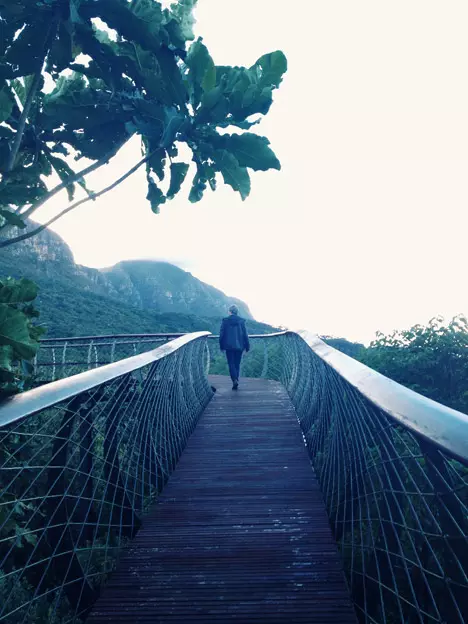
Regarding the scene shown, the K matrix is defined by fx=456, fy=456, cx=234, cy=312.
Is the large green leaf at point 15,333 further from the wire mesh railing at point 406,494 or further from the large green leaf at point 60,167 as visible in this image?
the large green leaf at point 60,167

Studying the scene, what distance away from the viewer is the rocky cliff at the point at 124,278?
46344mm

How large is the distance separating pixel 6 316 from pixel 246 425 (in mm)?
3446

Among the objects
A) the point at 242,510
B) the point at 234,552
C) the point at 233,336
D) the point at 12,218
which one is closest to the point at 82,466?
the point at 234,552

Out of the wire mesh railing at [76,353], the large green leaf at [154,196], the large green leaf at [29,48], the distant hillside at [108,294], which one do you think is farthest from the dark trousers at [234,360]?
the distant hillside at [108,294]

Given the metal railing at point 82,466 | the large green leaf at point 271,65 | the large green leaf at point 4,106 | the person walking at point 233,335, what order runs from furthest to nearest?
the person walking at point 233,335, the large green leaf at point 271,65, the large green leaf at point 4,106, the metal railing at point 82,466

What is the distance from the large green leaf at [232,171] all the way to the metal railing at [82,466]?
1373 millimetres

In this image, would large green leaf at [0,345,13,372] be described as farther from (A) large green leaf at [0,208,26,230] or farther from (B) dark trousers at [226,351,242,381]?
(B) dark trousers at [226,351,242,381]

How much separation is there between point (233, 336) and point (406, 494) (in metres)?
5.80

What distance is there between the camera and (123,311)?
44.8 metres

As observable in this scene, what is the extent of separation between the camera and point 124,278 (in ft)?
249

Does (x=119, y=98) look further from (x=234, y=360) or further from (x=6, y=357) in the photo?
(x=234, y=360)

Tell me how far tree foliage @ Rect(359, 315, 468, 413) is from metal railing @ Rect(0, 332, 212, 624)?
6.72 metres

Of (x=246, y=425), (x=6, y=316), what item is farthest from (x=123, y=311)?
(x=6, y=316)

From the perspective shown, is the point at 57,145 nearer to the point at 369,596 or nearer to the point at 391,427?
the point at 391,427
